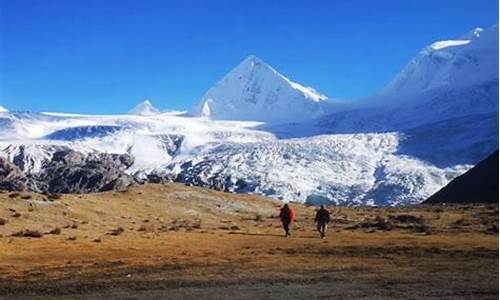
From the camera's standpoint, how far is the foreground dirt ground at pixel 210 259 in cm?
1794

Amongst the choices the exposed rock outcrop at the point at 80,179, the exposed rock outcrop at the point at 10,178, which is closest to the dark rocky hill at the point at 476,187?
the exposed rock outcrop at the point at 80,179

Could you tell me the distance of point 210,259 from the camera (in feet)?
84.0

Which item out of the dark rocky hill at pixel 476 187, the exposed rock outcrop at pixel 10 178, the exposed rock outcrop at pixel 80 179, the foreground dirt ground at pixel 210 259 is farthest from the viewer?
the exposed rock outcrop at pixel 80 179

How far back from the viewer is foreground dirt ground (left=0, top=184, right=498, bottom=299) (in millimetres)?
17938

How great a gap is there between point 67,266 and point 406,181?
173 meters

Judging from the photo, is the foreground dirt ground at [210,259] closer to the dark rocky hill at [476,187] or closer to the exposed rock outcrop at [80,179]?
the dark rocky hill at [476,187]

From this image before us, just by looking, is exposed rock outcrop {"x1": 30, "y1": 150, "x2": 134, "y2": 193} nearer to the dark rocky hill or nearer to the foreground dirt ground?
the dark rocky hill

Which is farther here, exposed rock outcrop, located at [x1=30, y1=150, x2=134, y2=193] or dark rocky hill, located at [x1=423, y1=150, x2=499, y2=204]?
exposed rock outcrop, located at [x1=30, y1=150, x2=134, y2=193]

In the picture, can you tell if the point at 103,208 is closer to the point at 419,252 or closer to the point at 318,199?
the point at 419,252

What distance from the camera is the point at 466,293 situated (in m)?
16.5

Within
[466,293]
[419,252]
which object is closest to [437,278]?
[466,293]

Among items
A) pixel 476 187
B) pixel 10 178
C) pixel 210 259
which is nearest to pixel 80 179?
pixel 10 178

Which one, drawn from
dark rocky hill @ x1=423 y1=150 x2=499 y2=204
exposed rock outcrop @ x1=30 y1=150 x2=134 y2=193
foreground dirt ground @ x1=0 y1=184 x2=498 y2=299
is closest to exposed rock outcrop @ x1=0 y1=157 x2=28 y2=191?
exposed rock outcrop @ x1=30 y1=150 x2=134 y2=193

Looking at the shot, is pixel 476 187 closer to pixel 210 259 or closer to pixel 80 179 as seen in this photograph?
pixel 80 179
